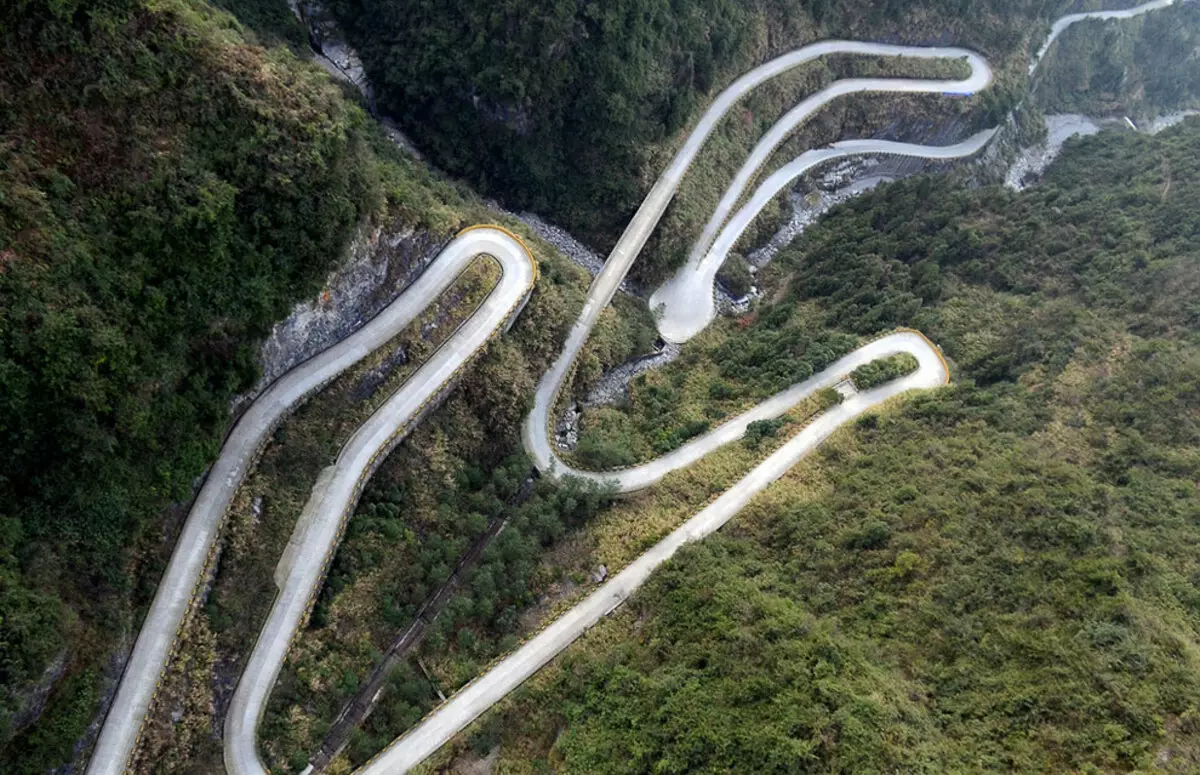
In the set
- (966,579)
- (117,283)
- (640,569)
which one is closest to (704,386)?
(640,569)

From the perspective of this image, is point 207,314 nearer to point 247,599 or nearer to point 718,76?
→ point 247,599

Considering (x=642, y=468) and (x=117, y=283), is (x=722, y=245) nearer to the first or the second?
(x=642, y=468)

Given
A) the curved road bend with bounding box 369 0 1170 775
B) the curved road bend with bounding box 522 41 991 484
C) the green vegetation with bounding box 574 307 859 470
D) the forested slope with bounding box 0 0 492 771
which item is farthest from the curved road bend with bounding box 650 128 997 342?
the forested slope with bounding box 0 0 492 771

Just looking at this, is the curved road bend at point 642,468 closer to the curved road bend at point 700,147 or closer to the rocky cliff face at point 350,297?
the curved road bend at point 700,147

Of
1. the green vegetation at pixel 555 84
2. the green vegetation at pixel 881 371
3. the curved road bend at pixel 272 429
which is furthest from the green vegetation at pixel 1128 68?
→ the curved road bend at pixel 272 429

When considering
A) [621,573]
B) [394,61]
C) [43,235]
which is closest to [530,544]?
[621,573]

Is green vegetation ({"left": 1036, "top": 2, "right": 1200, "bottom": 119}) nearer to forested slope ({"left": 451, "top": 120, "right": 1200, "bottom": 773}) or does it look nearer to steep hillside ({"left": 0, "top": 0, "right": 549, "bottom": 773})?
forested slope ({"left": 451, "top": 120, "right": 1200, "bottom": 773})
